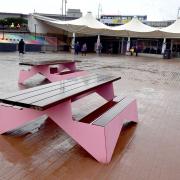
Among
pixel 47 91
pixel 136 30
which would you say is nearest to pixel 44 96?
pixel 47 91

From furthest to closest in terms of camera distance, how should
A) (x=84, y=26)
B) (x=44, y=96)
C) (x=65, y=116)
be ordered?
(x=84, y=26)
(x=65, y=116)
(x=44, y=96)

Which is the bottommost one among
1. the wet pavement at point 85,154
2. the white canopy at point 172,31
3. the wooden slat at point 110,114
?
the wet pavement at point 85,154

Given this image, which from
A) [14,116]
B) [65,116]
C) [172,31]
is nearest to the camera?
[65,116]

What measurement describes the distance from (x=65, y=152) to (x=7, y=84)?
5.41m

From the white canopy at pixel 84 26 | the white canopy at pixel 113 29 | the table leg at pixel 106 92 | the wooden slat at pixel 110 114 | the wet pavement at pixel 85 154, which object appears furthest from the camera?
the white canopy at pixel 84 26

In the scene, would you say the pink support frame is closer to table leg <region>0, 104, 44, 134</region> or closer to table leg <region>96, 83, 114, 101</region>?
table leg <region>0, 104, 44, 134</region>

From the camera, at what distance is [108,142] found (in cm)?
375

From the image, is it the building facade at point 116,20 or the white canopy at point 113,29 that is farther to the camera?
the building facade at point 116,20

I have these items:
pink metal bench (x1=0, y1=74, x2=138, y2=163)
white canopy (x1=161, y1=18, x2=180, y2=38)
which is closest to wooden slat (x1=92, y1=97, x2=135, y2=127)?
pink metal bench (x1=0, y1=74, x2=138, y2=163)

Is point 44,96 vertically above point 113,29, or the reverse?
point 113,29

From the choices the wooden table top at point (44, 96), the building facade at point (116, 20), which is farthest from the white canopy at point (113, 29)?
the wooden table top at point (44, 96)

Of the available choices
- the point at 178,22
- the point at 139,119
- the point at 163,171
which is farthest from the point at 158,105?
the point at 178,22

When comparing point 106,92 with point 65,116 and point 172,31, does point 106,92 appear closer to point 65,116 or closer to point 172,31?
point 65,116

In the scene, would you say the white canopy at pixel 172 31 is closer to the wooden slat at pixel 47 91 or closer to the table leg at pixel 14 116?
the wooden slat at pixel 47 91
